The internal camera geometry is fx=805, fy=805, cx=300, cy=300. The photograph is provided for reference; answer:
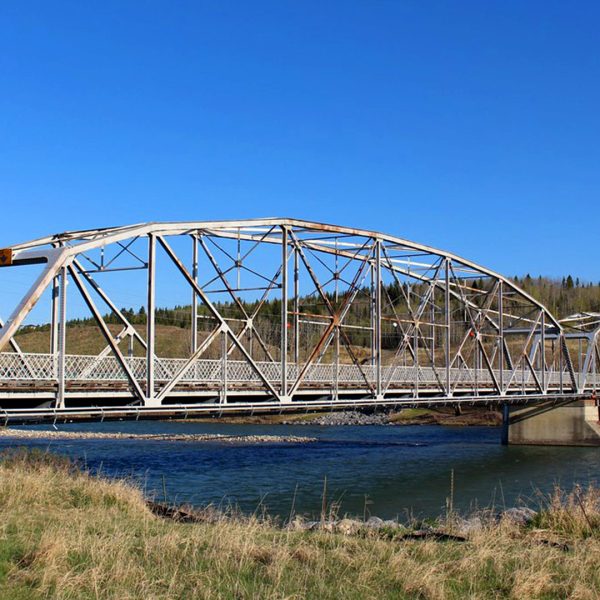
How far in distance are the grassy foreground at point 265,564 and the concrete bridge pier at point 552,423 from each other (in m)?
51.4

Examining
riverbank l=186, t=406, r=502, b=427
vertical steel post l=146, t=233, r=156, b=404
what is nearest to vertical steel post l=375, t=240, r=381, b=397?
vertical steel post l=146, t=233, r=156, b=404

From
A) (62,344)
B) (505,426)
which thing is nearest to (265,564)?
(62,344)

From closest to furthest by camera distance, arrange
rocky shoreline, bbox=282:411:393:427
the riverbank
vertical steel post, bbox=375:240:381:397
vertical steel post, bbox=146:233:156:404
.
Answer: vertical steel post, bbox=146:233:156:404 < vertical steel post, bbox=375:240:381:397 < the riverbank < rocky shoreline, bbox=282:411:393:427

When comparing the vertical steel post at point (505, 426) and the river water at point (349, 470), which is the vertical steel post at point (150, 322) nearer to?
the river water at point (349, 470)

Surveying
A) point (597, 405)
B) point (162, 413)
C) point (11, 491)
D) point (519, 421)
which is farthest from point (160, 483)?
point (597, 405)

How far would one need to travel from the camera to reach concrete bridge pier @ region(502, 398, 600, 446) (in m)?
63.4

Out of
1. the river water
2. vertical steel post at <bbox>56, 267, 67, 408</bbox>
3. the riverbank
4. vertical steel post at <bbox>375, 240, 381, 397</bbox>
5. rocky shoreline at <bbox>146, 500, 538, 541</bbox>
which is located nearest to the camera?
rocky shoreline at <bbox>146, 500, 538, 541</bbox>

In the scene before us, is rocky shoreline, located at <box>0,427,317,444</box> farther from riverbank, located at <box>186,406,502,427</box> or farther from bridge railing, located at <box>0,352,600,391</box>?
riverbank, located at <box>186,406,502,427</box>

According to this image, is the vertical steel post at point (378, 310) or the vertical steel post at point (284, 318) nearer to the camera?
the vertical steel post at point (284, 318)

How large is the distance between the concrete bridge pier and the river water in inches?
80.0

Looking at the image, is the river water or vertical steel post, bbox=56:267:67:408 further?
the river water

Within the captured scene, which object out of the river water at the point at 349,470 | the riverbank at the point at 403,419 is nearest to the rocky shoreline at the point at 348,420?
the riverbank at the point at 403,419

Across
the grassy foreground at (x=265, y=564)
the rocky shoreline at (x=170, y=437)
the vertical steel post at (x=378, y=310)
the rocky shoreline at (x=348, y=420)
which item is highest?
the vertical steel post at (x=378, y=310)

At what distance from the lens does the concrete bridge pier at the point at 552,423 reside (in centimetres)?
6338
